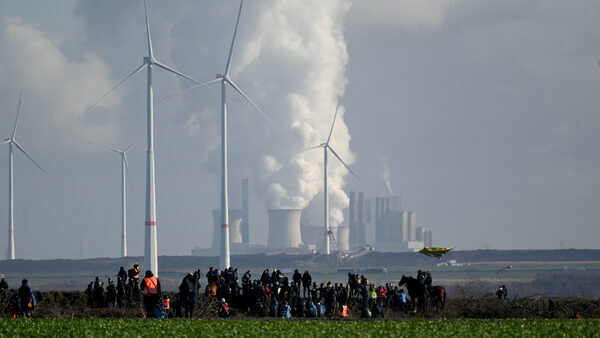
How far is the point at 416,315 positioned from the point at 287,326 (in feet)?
44.7

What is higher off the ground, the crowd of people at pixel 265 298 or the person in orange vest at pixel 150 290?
the person in orange vest at pixel 150 290

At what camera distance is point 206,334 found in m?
38.2

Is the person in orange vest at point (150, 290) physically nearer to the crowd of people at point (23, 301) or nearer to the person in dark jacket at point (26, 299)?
the crowd of people at point (23, 301)

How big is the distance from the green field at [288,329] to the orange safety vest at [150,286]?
2.14 m

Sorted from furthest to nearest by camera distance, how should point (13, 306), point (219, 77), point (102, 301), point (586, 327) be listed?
point (219, 77) < point (102, 301) < point (13, 306) < point (586, 327)

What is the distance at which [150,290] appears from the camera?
1865 inches

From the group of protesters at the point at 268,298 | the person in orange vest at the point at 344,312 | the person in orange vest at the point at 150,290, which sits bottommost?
the person in orange vest at the point at 344,312

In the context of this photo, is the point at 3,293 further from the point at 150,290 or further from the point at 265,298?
the point at 265,298

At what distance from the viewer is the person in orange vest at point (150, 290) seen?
4709 cm

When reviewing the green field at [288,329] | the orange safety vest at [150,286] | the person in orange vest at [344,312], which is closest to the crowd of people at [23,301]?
the green field at [288,329]

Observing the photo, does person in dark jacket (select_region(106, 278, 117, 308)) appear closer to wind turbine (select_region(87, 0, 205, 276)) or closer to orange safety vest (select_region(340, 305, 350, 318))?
orange safety vest (select_region(340, 305, 350, 318))

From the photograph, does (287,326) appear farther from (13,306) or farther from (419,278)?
(13,306)

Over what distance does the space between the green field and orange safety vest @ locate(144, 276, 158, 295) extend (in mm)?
2138

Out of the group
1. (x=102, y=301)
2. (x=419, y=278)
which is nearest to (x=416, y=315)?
(x=419, y=278)
